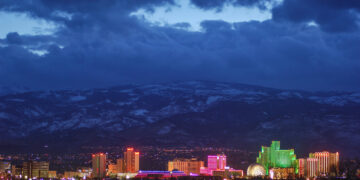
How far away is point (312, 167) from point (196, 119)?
78.5 metres

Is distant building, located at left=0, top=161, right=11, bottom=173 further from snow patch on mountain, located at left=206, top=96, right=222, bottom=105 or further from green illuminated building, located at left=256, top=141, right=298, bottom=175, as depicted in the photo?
snow patch on mountain, located at left=206, top=96, right=222, bottom=105

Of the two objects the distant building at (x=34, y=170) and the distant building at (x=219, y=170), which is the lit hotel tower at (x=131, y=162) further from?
the distant building at (x=34, y=170)

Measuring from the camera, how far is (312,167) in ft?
310

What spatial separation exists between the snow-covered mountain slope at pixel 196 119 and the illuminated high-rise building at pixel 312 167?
41841mm

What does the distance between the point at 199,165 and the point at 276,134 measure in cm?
5223

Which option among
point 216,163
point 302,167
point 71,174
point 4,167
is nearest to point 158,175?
point 216,163

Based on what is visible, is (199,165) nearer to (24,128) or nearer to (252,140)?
(252,140)

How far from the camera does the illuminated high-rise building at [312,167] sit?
9269 centimetres

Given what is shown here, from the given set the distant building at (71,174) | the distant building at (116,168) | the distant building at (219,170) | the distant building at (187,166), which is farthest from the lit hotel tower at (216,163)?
the distant building at (71,174)

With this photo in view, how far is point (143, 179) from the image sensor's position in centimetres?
8619

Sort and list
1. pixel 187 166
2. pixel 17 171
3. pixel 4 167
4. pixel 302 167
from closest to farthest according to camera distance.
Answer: pixel 302 167
pixel 17 171
pixel 187 166
pixel 4 167

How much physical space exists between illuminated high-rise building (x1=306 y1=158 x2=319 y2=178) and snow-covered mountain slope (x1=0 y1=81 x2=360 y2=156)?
4184 cm

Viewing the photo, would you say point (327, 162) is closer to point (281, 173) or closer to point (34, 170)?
point (281, 173)

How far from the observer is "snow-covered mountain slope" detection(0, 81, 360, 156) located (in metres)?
151
